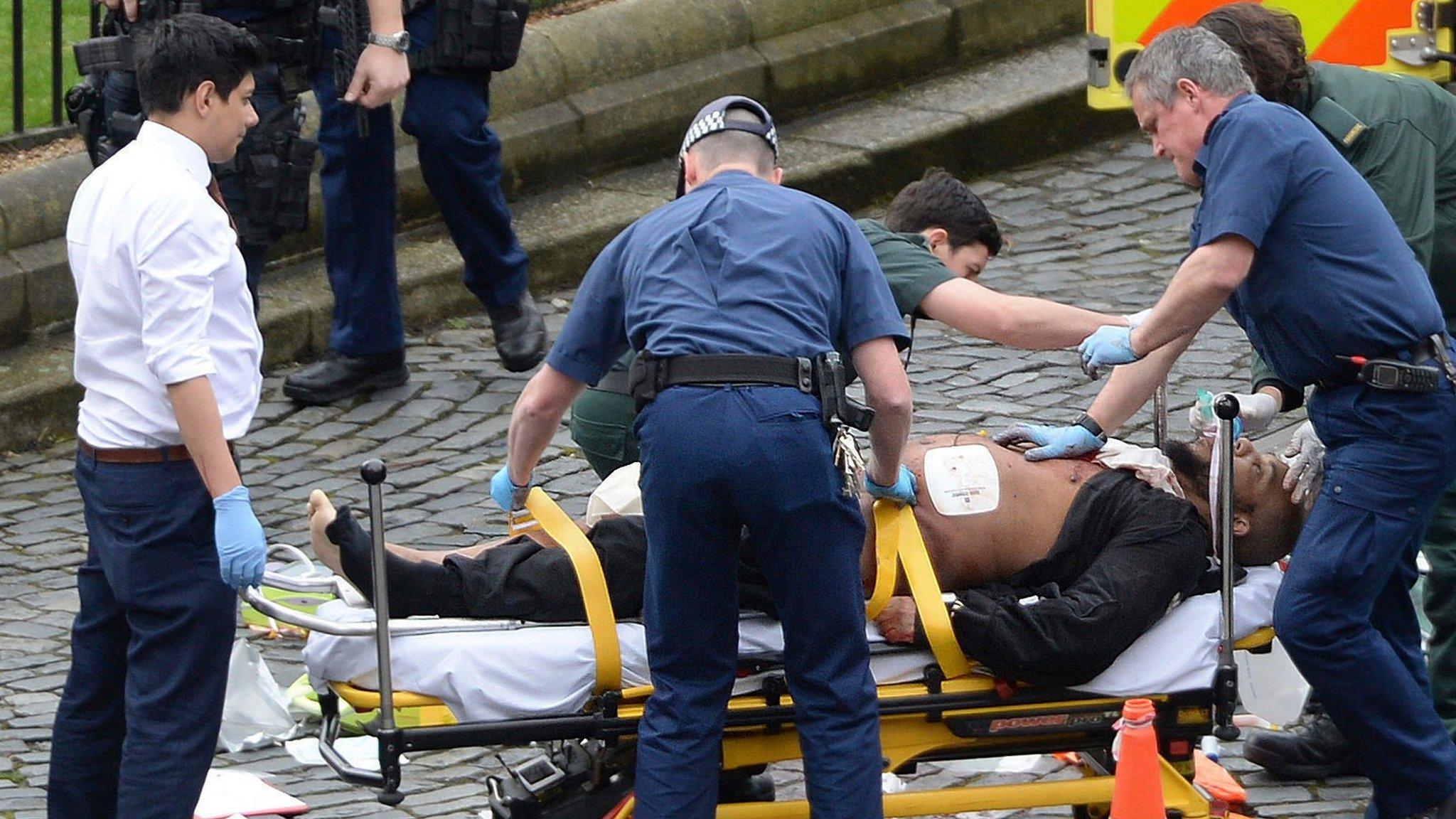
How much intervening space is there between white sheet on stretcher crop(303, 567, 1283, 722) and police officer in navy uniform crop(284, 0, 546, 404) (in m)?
3.07

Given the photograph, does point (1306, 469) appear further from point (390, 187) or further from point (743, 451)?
point (390, 187)

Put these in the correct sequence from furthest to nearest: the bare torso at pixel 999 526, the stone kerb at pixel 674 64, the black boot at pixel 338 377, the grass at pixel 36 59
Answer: the stone kerb at pixel 674 64
the grass at pixel 36 59
the black boot at pixel 338 377
the bare torso at pixel 999 526

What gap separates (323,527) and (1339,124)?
2.44 metres

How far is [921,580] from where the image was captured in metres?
4.54

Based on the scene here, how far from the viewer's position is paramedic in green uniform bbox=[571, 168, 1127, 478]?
16.3 feet

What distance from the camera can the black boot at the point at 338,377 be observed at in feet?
24.9

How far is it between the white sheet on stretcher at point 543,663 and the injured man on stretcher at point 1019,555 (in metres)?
0.06

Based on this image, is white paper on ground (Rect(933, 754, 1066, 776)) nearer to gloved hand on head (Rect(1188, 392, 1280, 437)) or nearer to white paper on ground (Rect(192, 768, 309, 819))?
gloved hand on head (Rect(1188, 392, 1280, 437))

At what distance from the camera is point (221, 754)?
5285mm

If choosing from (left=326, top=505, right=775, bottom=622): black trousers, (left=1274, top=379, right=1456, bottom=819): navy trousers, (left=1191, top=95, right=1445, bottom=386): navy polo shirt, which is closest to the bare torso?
(left=326, top=505, right=775, bottom=622): black trousers

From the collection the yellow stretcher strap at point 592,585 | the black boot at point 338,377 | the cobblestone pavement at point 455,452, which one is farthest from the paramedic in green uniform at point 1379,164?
the black boot at point 338,377

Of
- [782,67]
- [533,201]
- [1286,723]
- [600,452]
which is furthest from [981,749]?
[782,67]

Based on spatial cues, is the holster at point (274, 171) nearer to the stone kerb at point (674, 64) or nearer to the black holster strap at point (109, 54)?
the black holster strap at point (109, 54)

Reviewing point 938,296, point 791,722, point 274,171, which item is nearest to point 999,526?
point 938,296
